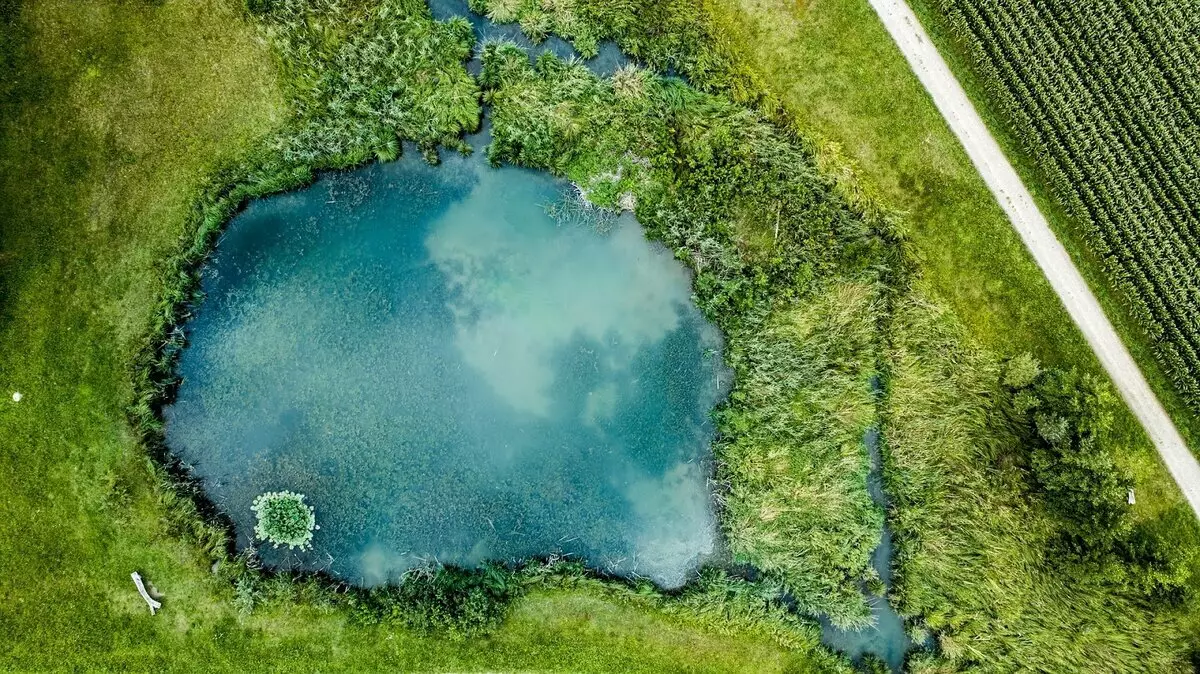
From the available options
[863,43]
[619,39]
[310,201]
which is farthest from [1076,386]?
[310,201]

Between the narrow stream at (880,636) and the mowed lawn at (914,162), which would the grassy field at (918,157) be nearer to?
the mowed lawn at (914,162)

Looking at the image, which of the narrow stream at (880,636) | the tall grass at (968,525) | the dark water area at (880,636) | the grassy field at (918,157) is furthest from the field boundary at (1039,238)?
the dark water area at (880,636)

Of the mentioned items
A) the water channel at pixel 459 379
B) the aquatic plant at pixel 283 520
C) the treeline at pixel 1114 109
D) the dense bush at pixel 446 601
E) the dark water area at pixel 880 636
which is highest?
the treeline at pixel 1114 109

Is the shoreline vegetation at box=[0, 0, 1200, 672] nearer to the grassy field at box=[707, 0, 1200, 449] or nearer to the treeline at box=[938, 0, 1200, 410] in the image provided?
the grassy field at box=[707, 0, 1200, 449]

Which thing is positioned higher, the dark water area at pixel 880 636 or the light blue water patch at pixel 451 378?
the light blue water patch at pixel 451 378

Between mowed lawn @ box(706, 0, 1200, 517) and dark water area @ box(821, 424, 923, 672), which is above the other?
mowed lawn @ box(706, 0, 1200, 517)

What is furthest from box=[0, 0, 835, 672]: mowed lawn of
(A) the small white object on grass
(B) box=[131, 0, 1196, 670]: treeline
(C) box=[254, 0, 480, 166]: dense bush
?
(C) box=[254, 0, 480, 166]: dense bush

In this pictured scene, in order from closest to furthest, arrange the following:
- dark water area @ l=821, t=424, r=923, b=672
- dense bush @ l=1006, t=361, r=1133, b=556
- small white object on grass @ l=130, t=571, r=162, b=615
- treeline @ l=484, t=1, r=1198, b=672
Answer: dense bush @ l=1006, t=361, r=1133, b=556
small white object on grass @ l=130, t=571, r=162, b=615
treeline @ l=484, t=1, r=1198, b=672
dark water area @ l=821, t=424, r=923, b=672
